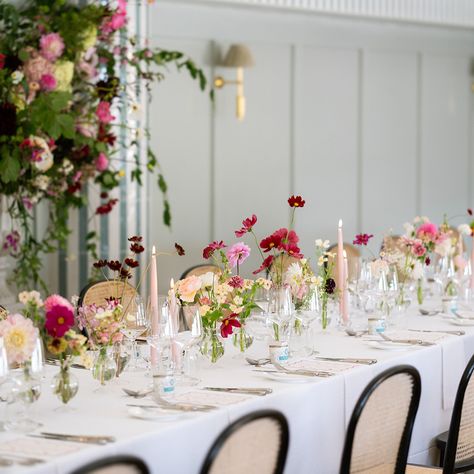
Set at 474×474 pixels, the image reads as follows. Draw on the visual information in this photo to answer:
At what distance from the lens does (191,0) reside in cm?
743

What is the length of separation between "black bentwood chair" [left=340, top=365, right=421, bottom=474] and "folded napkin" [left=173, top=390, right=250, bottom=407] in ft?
1.09

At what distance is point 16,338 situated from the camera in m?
2.80

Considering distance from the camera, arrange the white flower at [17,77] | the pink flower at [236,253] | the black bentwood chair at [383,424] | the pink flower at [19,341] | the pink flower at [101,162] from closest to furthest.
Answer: the pink flower at [19,341], the black bentwood chair at [383,424], the pink flower at [236,253], the white flower at [17,77], the pink flower at [101,162]

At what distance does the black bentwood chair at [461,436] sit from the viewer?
10.8ft

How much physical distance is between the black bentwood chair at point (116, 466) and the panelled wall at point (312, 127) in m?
5.24

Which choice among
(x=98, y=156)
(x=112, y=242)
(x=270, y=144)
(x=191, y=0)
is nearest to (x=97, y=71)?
(x=98, y=156)

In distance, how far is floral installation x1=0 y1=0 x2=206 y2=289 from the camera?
537 cm

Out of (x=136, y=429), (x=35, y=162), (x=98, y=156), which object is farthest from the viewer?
(x=98, y=156)

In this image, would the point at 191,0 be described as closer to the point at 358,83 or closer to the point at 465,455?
the point at 358,83

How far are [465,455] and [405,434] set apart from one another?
0.55 metres

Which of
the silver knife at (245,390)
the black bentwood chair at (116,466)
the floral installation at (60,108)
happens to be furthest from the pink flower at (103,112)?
the black bentwood chair at (116,466)

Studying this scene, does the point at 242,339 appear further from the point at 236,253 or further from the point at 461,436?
the point at 461,436

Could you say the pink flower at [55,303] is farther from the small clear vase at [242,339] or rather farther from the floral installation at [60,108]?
the floral installation at [60,108]

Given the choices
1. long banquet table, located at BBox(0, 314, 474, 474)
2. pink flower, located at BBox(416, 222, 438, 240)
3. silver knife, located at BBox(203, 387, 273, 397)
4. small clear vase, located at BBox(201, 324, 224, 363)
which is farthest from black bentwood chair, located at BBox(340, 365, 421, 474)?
pink flower, located at BBox(416, 222, 438, 240)
